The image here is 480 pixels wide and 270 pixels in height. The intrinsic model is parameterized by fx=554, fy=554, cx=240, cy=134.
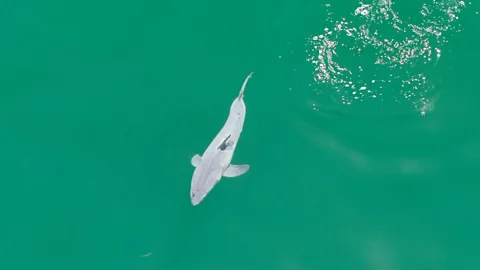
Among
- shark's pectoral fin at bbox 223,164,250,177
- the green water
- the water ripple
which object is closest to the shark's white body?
shark's pectoral fin at bbox 223,164,250,177

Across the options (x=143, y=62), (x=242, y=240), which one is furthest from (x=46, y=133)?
(x=242, y=240)

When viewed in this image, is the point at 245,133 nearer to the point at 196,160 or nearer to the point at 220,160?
the point at 220,160

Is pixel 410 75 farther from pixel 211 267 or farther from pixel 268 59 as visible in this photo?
pixel 211 267

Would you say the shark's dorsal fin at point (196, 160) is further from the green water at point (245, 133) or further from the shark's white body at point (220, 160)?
the green water at point (245, 133)

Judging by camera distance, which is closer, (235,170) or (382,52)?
(235,170)

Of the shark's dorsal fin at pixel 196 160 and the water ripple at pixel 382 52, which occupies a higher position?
the water ripple at pixel 382 52

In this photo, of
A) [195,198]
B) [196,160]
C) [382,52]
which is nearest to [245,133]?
[196,160]

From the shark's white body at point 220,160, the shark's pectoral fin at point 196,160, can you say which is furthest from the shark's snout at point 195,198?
the shark's pectoral fin at point 196,160
